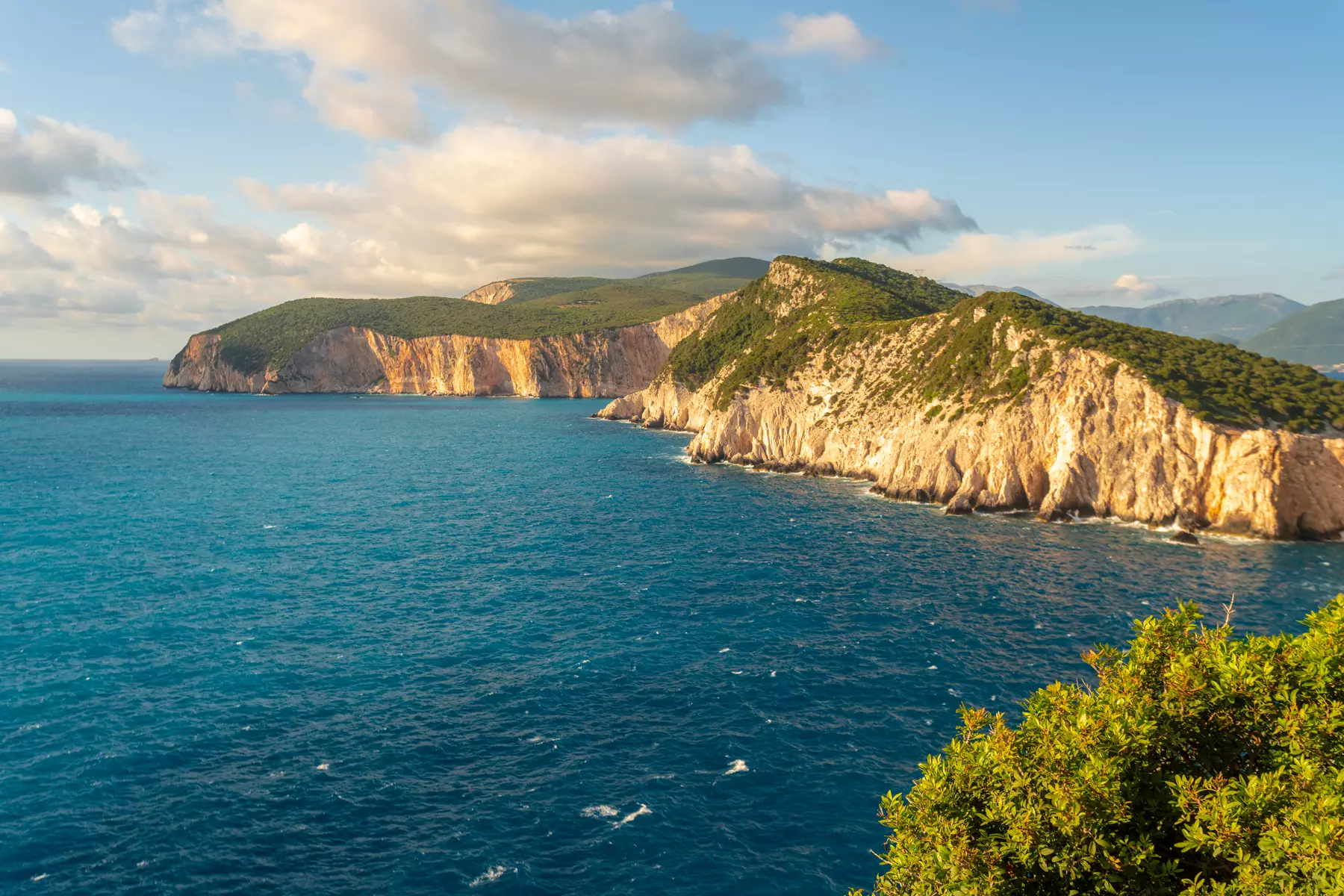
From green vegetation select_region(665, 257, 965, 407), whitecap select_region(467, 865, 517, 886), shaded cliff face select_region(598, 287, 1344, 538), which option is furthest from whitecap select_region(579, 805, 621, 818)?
green vegetation select_region(665, 257, 965, 407)

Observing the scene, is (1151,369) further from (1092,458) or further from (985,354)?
(985,354)

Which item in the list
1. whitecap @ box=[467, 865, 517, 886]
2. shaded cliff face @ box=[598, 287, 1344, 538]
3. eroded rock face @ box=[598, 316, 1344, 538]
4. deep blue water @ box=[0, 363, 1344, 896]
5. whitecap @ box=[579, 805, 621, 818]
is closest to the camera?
whitecap @ box=[467, 865, 517, 886]

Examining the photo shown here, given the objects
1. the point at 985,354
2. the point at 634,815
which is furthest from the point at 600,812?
the point at 985,354

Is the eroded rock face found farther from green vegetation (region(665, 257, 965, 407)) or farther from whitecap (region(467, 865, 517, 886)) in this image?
whitecap (region(467, 865, 517, 886))

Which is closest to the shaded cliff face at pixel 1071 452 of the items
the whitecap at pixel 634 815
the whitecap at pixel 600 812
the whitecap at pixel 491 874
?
the whitecap at pixel 634 815

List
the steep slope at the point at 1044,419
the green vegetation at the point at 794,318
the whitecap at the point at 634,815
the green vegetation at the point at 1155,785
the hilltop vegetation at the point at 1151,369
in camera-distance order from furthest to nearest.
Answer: the green vegetation at the point at 794,318
the hilltop vegetation at the point at 1151,369
the steep slope at the point at 1044,419
the whitecap at the point at 634,815
the green vegetation at the point at 1155,785

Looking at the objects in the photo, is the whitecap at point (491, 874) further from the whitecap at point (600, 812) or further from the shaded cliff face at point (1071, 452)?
the shaded cliff face at point (1071, 452)
